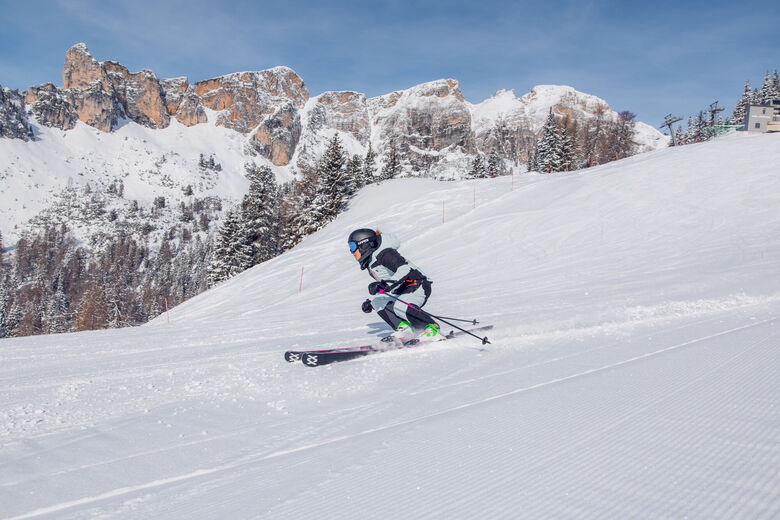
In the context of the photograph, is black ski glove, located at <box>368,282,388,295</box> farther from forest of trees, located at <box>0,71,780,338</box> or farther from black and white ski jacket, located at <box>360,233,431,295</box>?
forest of trees, located at <box>0,71,780,338</box>

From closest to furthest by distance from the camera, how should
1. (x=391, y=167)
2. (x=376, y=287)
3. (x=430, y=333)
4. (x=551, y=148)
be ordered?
(x=376, y=287)
(x=430, y=333)
(x=551, y=148)
(x=391, y=167)

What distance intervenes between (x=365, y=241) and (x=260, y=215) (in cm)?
3403

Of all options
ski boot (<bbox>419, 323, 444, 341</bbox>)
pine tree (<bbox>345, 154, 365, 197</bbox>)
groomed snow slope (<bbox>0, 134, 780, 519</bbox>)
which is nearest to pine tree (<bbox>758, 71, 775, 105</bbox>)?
pine tree (<bbox>345, 154, 365, 197</bbox>)

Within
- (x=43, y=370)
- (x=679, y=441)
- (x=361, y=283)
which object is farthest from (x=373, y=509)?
(x=361, y=283)

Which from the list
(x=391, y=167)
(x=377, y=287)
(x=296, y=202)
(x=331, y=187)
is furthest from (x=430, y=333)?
(x=391, y=167)

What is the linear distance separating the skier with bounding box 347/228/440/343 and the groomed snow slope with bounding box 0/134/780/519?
17.5 inches

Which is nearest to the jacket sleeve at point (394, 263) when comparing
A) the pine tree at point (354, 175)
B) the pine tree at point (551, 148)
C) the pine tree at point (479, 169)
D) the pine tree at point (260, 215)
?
the pine tree at point (354, 175)

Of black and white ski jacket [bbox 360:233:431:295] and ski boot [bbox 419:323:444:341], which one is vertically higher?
black and white ski jacket [bbox 360:233:431:295]

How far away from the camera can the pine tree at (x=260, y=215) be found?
3791cm

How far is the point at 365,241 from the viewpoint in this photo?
6613 millimetres

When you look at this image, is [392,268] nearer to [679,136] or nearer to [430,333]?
[430,333]

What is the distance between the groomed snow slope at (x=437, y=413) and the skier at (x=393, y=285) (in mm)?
445

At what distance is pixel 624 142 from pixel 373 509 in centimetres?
6370

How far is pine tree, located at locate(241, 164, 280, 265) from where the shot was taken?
37906 millimetres
